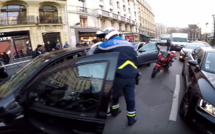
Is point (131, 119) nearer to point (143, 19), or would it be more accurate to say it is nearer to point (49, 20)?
point (49, 20)

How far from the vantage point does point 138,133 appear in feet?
7.82

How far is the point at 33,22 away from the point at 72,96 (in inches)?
668

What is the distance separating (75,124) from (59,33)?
17.8 metres

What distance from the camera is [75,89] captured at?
65.4 inches

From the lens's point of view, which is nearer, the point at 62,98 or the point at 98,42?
the point at 62,98

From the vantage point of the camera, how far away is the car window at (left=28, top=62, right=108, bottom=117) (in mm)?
1508

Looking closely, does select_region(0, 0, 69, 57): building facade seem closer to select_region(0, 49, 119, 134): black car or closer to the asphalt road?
the asphalt road

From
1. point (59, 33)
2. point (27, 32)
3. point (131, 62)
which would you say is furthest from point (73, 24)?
point (131, 62)

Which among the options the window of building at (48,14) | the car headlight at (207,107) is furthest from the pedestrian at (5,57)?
the window of building at (48,14)

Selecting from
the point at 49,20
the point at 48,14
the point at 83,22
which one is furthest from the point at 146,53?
the point at 83,22

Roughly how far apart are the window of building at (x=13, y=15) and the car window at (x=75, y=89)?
56.4 feet

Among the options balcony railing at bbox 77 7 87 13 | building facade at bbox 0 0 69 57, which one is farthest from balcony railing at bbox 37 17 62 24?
balcony railing at bbox 77 7 87 13

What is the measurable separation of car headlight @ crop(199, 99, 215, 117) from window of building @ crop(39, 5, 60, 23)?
18.2 meters

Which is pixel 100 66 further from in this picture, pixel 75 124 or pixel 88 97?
pixel 75 124
